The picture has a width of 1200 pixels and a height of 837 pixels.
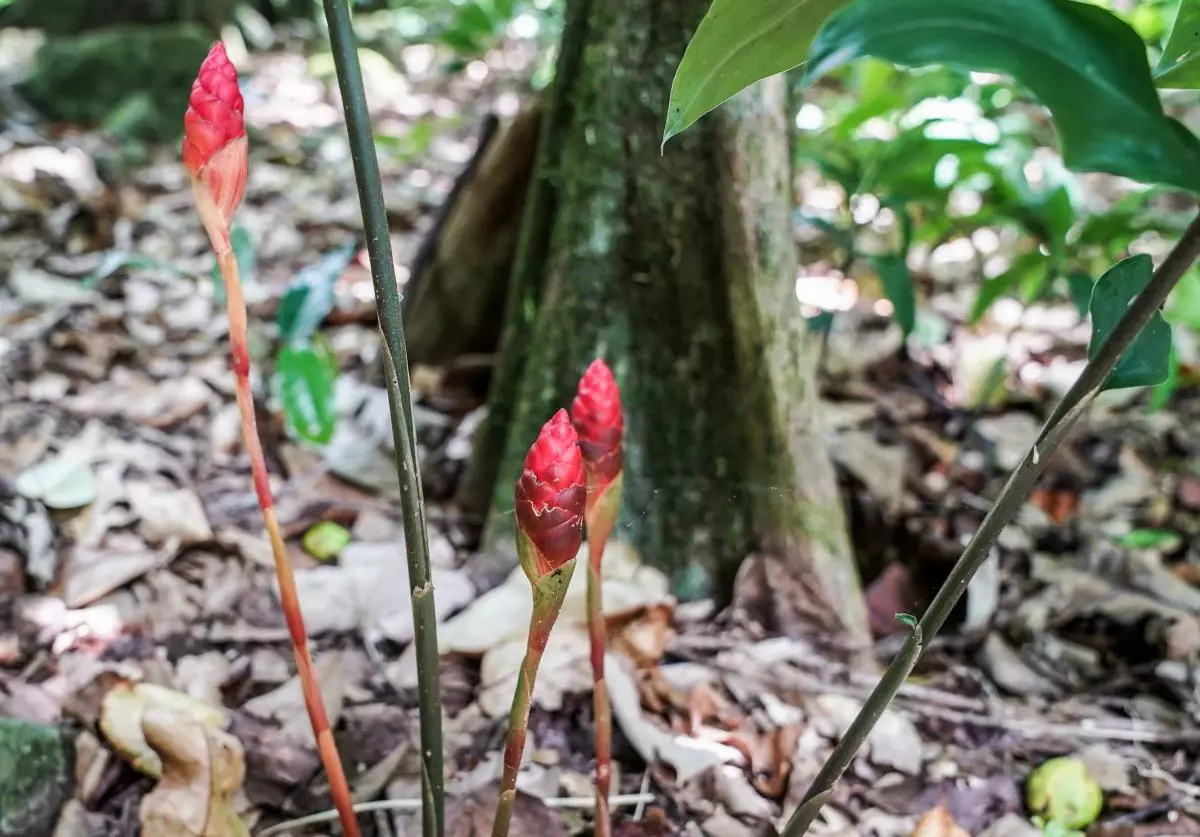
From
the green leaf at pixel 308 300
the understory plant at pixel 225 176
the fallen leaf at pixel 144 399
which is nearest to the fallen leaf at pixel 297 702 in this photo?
the understory plant at pixel 225 176

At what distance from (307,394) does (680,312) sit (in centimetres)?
76

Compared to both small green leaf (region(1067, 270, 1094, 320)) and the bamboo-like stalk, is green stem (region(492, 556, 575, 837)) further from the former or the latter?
small green leaf (region(1067, 270, 1094, 320))

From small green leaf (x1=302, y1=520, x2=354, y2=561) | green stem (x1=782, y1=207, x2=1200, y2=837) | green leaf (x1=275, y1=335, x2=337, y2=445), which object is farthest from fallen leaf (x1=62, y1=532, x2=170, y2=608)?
green stem (x1=782, y1=207, x2=1200, y2=837)

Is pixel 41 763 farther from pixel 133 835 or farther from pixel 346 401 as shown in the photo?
pixel 346 401

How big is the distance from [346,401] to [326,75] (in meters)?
3.06

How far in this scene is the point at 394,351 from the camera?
69 centimetres

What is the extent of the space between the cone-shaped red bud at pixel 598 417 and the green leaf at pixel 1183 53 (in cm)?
47

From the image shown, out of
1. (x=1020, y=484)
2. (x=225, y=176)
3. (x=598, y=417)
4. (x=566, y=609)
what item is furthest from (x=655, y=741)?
(x=225, y=176)

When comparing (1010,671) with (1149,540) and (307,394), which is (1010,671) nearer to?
(1149,540)

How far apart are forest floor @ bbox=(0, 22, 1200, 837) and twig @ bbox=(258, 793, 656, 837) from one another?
0.03 feet

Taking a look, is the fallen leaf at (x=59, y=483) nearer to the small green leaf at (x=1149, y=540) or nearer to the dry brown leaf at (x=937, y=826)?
the dry brown leaf at (x=937, y=826)

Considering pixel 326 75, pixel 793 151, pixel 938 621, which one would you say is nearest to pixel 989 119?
pixel 793 151

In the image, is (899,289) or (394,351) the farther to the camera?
(899,289)

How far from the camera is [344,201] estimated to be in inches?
129
